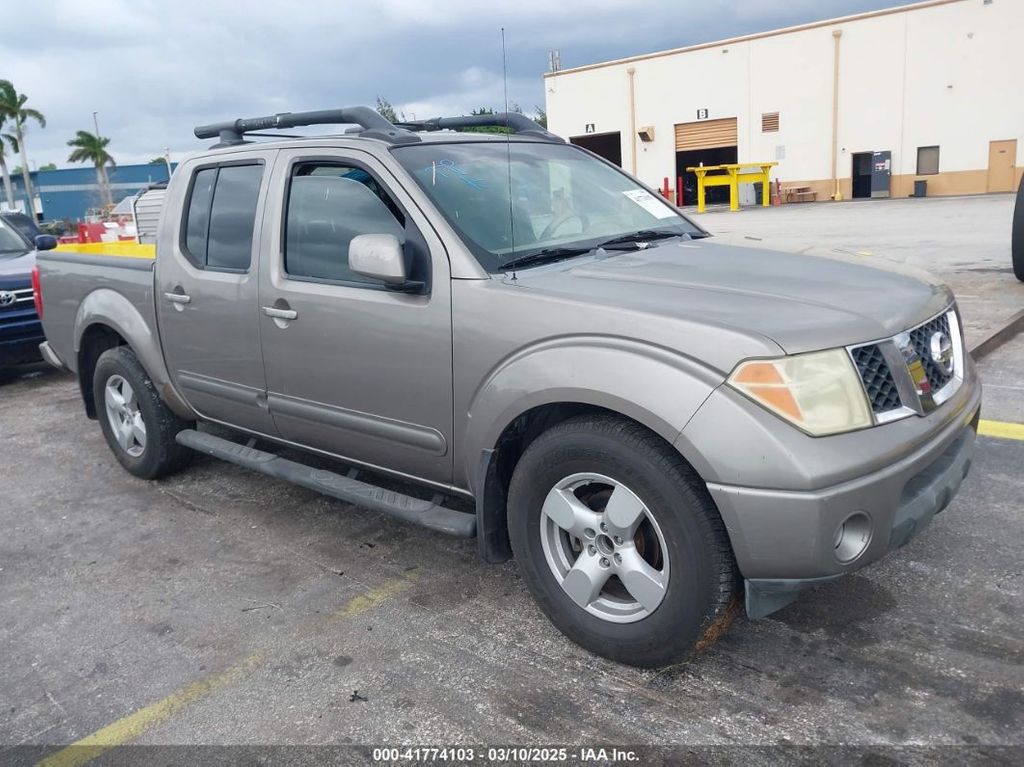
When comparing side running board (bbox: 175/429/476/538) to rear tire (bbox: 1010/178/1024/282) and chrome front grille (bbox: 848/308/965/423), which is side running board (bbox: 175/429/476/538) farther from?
rear tire (bbox: 1010/178/1024/282)

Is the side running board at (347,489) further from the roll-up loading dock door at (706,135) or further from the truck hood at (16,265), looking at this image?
the roll-up loading dock door at (706,135)

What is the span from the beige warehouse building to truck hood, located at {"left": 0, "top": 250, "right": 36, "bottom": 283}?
109 feet

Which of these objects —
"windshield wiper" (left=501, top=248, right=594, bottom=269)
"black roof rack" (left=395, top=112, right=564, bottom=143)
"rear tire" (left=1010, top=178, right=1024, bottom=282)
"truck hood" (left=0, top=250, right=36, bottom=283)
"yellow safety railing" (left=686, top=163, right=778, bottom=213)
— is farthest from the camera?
"yellow safety railing" (left=686, top=163, right=778, bottom=213)

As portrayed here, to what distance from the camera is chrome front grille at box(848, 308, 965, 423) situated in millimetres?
2520

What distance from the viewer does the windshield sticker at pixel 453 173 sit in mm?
3467

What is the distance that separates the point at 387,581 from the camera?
3.62m

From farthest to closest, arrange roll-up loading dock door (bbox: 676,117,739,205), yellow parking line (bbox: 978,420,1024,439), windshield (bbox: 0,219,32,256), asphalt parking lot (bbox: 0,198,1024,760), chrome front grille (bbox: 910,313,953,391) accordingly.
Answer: roll-up loading dock door (bbox: 676,117,739,205) → windshield (bbox: 0,219,32,256) → yellow parking line (bbox: 978,420,1024,439) → chrome front grille (bbox: 910,313,953,391) → asphalt parking lot (bbox: 0,198,1024,760)

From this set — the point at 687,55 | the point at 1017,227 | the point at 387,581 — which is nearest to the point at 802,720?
the point at 387,581

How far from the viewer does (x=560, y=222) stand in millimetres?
3605

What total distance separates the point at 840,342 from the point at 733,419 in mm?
415

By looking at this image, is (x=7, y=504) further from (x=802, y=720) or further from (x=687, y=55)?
(x=687, y=55)

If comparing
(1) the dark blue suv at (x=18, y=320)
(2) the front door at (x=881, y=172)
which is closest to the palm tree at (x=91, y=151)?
(2) the front door at (x=881, y=172)

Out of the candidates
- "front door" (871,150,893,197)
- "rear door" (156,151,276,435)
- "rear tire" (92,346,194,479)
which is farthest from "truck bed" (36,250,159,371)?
"front door" (871,150,893,197)

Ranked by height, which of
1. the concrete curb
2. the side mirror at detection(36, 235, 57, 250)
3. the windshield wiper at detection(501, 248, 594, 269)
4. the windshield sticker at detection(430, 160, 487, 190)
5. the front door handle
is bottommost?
the concrete curb
